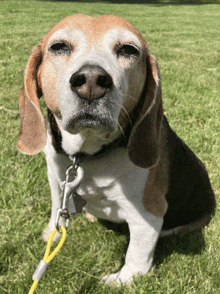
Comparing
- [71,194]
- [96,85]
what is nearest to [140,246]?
[71,194]

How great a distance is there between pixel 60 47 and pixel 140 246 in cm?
160

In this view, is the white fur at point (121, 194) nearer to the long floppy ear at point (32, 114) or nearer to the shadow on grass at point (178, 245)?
the long floppy ear at point (32, 114)

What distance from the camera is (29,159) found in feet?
12.9

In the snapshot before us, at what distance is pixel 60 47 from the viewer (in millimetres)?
2078

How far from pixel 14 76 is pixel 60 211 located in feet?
16.1

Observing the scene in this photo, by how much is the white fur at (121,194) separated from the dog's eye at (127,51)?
25.3 inches

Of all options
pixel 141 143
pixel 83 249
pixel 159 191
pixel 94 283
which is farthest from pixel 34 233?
pixel 141 143

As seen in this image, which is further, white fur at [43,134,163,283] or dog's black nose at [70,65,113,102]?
white fur at [43,134,163,283]

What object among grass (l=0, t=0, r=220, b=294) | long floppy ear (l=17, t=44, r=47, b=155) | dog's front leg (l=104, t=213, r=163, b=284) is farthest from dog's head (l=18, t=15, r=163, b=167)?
grass (l=0, t=0, r=220, b=294)

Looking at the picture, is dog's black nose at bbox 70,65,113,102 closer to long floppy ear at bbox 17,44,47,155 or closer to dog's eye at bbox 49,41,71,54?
dog's eye at bbox 49,41,71,54

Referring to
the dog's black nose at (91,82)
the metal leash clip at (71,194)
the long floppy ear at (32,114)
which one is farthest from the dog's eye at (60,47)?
the metal leash clip at (71,194)

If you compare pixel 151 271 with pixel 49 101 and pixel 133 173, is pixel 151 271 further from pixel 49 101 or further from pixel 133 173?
pixel 49 101

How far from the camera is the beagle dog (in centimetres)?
180

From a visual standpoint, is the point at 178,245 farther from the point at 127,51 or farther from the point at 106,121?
the point at 127,51
